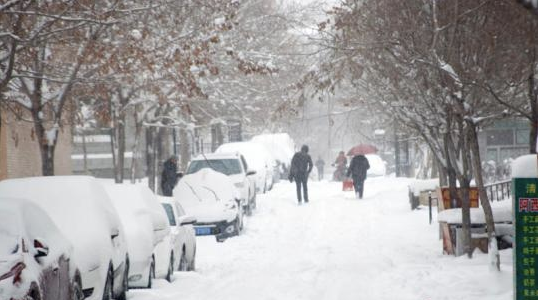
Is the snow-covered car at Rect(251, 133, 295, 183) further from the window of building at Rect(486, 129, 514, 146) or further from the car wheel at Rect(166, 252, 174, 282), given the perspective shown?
the car wheel at Rect(166, 252, 174, 282)

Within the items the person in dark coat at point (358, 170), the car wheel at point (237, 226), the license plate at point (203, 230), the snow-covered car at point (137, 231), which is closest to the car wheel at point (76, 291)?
the snow-covered car at point (137, 231)

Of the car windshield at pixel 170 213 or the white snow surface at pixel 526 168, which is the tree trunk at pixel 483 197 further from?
the car windshield at pixel 170 213

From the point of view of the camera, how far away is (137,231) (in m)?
12.9

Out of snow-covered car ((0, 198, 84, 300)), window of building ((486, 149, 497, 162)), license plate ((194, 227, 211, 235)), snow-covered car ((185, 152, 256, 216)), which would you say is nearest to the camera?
snow-covered car ((0, 198, 84, 300))

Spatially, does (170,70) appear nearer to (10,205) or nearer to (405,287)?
(405,287)

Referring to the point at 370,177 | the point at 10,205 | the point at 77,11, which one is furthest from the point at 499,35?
the point at 370,177

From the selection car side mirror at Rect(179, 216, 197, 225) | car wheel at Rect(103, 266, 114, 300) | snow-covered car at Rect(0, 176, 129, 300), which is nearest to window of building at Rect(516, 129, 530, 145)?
car side mirror at Rect(179, 216, 197, 225)

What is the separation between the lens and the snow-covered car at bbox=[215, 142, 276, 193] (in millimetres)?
37250

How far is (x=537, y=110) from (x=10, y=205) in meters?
7.45

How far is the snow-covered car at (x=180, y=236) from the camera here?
1531 centimetres

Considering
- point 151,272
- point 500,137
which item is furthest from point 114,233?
point 500,137

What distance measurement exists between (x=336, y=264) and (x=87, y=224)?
640cm

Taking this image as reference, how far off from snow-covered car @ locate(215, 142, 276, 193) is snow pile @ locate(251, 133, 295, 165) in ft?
35.7

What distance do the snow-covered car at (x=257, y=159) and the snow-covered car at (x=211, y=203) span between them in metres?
13.4
